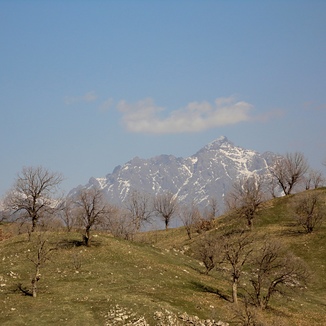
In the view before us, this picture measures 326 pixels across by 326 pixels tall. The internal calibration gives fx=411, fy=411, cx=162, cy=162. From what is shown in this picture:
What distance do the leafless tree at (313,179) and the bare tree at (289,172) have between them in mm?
14296

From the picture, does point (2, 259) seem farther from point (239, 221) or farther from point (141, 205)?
point (141, 205)

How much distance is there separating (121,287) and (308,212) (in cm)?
5243

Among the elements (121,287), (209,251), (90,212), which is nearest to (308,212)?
(209,251)

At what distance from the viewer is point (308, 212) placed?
8781cm

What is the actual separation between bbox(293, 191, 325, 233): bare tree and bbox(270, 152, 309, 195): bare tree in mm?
35241

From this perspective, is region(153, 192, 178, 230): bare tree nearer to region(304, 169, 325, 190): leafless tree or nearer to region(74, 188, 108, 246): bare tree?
region(304, 169, 325, 190): leafless tree

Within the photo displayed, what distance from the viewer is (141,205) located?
142 m

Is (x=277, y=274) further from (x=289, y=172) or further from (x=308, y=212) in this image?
(x=289, y=172)

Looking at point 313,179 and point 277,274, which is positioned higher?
point 313,179

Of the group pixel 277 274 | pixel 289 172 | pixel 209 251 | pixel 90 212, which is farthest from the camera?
pixel 289 172

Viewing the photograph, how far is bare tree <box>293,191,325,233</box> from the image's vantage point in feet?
286

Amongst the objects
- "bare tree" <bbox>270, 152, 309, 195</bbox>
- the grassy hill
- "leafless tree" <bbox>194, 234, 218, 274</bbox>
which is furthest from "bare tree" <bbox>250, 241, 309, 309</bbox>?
"bare tree" <bbox>270, 152, 309, 195</bbox>

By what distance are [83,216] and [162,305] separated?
29.9m

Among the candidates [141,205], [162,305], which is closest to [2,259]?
[162,305]
